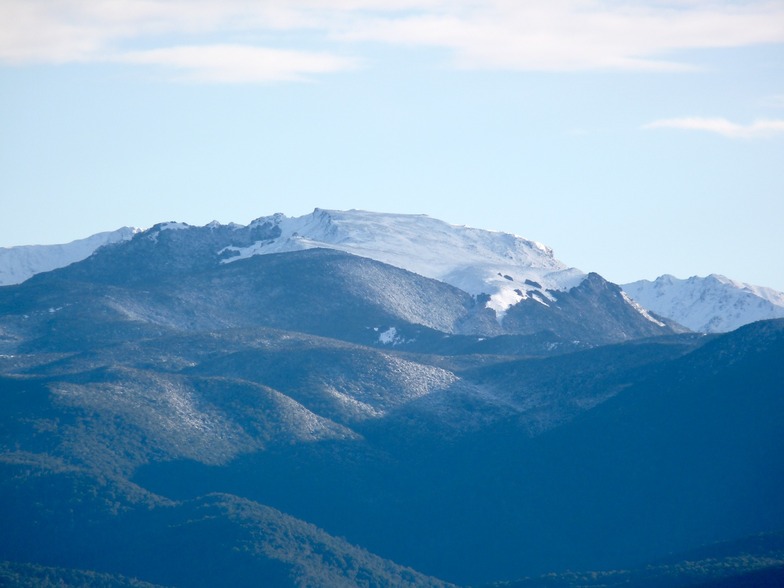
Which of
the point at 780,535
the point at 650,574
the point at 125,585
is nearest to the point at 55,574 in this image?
the point at 125,585

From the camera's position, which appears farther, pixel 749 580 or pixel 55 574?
pixel 55 574

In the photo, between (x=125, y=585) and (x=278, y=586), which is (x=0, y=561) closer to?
(x=125, y=585)

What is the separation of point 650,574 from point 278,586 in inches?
1711

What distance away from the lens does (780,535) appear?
196 m

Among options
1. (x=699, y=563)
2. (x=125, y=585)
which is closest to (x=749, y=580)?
(x=699, y=563)

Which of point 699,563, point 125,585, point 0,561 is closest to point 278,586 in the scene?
point 125,585

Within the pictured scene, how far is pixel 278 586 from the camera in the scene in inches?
7849

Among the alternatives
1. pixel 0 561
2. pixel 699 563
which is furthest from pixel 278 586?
pixel 699 563

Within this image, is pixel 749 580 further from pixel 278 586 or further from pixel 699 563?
pixel 278 586

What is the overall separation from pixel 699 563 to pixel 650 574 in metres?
5.80

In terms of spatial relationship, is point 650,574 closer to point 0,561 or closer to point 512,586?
point 512,586

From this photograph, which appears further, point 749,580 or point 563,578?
point 563,578

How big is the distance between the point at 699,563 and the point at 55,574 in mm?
72947

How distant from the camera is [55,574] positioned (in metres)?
192
